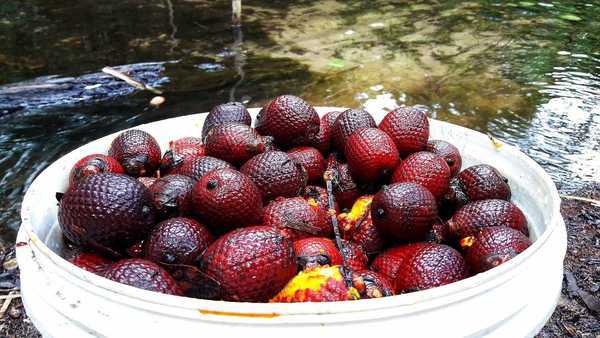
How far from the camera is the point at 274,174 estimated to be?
91.1 inches

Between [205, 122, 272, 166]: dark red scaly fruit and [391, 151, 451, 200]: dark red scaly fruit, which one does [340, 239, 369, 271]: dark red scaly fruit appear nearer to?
[391, 151, 451, 200]: dark red scaly fruit

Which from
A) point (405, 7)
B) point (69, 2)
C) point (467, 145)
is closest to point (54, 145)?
point (467, 145)

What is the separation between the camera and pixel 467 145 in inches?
111

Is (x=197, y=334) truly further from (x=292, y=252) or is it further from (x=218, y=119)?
(x=218, y=119)

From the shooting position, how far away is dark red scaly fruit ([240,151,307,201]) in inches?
91.1

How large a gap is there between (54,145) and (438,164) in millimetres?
4604

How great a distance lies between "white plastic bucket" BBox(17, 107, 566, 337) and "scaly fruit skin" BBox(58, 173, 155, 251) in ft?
0.52

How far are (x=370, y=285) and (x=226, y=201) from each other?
62 cm

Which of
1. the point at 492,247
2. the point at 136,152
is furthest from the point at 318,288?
the point at 136,152

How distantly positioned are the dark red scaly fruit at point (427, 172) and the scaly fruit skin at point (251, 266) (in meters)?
0.79

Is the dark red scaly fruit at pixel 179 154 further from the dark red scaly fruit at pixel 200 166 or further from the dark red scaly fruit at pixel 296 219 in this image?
the dark red scaly fruit at pixel 296 219

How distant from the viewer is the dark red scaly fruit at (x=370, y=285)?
1.74m

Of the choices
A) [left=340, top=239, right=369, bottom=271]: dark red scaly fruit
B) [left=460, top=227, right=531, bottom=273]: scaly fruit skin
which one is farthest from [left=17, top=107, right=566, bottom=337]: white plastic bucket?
[left=340, top=239, right=369, bottom=271]: dark red scaly fruit

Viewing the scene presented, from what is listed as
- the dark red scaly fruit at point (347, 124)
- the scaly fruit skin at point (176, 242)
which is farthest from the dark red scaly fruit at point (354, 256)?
the dark red scaly fruit at point (347, 124)
